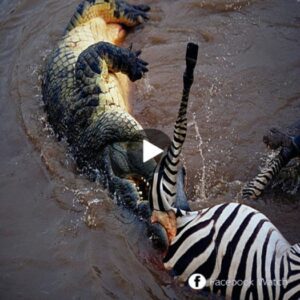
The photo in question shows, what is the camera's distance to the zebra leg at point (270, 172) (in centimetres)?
386

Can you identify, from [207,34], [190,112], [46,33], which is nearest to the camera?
[190,112]

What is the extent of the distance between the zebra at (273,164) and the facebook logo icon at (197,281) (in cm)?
111

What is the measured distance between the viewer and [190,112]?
16.4ft

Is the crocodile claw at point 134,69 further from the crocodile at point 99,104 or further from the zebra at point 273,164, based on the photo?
the zebra at point 273,164

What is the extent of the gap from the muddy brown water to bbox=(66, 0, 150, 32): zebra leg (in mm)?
165

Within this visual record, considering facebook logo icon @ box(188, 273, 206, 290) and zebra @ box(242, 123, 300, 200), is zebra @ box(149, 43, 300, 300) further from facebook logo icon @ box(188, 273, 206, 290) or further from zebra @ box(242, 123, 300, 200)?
zebra @ box(242, 123, 300, 200)

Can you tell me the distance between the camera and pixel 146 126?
4996mm

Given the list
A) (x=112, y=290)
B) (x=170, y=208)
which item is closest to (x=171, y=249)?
(x=170, y=208)

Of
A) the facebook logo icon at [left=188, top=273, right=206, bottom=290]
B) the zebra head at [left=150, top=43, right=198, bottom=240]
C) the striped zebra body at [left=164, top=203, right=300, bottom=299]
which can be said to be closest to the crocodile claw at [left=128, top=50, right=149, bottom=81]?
the zebra head at [left=150, top=43, right=198, bottom=240]

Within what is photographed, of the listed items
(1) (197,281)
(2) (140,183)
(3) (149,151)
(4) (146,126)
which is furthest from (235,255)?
(4) (146,126)

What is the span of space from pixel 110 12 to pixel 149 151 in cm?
221

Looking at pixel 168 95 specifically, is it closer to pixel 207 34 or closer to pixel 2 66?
pixel 207 34

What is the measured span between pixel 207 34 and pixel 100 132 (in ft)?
6.96

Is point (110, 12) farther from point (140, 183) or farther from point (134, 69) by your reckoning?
point (140, 183)
